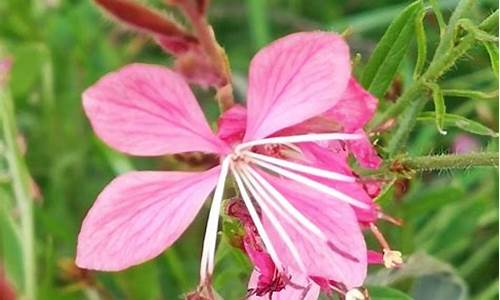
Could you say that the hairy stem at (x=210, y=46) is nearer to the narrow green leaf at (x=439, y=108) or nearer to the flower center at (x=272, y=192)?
the flower center at (x=272, y=192)

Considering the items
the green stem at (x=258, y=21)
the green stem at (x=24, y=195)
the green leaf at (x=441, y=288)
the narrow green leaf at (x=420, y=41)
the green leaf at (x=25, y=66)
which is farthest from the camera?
the green stem at (x=258, y=21)

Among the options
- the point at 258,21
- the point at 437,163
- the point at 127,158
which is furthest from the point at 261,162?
the point at 258,21

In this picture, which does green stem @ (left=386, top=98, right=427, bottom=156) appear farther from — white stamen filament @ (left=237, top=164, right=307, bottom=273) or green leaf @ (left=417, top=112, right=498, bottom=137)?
white stamen filament @ (left=237, top=164, right=307, bottom=273)

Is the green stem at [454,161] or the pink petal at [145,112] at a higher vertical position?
the pink petal at [145,112]

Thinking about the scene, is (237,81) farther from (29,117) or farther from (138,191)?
(138,191)

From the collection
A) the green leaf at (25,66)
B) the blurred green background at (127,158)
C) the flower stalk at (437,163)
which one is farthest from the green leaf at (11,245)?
the flower stalk at (437,163)

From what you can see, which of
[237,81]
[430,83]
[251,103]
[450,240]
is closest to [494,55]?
[430,83]

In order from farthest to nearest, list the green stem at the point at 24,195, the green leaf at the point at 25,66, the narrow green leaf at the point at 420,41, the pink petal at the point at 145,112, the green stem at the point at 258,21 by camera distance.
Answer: the green stem at the point at 258,21 < the green leaf at the point at 25,66 < the green stem at the point at 24,195 < the narrow green leaf at the point at 420,41 < the pink petal at the point at 145,112
